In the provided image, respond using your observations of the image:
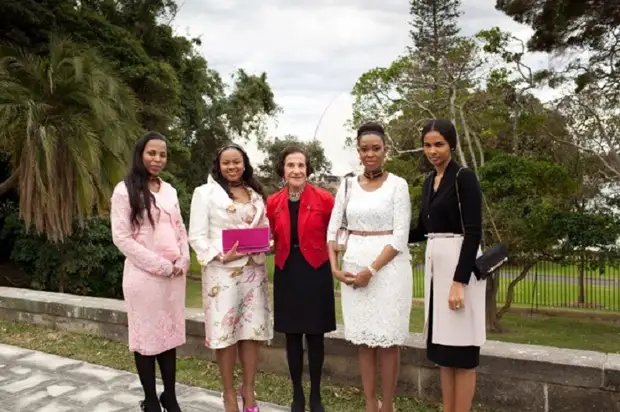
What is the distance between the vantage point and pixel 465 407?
8.85ft

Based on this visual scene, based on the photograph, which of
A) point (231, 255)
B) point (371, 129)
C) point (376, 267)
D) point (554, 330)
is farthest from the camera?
point (554, 330)

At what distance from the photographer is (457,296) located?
262cm

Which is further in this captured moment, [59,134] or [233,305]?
[59,134]

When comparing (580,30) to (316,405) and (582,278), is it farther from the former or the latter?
(316,405)

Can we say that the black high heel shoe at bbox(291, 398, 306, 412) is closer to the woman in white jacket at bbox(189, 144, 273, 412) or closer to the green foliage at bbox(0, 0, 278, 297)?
the woman in white jacket at bbox(189, 144, 273, 412)

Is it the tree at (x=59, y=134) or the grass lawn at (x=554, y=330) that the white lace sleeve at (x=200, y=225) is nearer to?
the tree at (x=59, y=134)

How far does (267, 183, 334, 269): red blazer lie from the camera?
323cm

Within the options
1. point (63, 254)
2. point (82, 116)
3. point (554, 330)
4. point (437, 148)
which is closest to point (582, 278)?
point (554, 330)

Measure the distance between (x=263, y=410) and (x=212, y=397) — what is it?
0.41 metres

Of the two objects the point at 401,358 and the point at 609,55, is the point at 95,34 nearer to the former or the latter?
the point at 609,55

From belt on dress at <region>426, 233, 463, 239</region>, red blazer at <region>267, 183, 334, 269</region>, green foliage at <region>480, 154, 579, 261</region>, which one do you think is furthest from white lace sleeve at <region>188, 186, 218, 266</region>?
green foliage at <region>480, 154, 579, 261</region>

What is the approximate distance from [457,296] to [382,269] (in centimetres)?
47

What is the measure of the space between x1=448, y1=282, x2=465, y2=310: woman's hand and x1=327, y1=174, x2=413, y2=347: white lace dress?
40cm

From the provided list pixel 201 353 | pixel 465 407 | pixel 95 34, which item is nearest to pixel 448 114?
pixel 95 34
